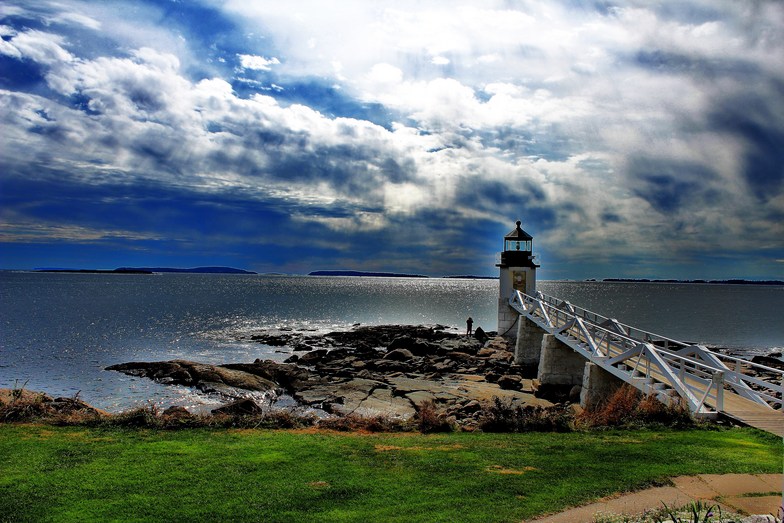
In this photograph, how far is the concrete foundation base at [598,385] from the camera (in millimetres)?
15780

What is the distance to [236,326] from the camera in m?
55.7

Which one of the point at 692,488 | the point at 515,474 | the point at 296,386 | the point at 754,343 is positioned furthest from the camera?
the point at 754,343

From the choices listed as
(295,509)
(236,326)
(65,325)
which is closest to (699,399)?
(295,509)

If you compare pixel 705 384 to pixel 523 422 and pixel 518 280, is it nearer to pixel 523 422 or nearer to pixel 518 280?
pixel 523 422

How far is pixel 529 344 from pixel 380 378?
8242mm

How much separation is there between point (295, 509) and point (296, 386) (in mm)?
17798

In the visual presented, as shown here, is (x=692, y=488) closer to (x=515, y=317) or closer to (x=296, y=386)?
(x=296, y=386)

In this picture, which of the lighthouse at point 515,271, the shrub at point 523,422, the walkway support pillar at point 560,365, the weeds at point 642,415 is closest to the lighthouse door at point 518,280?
the lighthouse at point 515,271

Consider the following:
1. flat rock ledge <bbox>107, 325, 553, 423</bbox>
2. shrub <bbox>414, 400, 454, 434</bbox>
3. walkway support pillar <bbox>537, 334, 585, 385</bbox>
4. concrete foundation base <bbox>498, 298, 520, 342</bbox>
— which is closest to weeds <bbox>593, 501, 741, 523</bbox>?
shrub <bbox>414, 400, 454, 434</bbox>

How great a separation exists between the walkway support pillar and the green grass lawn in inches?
417

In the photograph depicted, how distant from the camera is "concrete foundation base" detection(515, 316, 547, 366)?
1069 inches

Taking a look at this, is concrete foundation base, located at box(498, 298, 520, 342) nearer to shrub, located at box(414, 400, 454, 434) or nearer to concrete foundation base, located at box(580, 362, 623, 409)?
concrete foundation base, located at box(580, 362, 623, 409)

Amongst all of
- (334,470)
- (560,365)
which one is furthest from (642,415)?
(560,365)

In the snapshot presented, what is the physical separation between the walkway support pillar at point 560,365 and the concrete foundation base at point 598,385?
506cm
